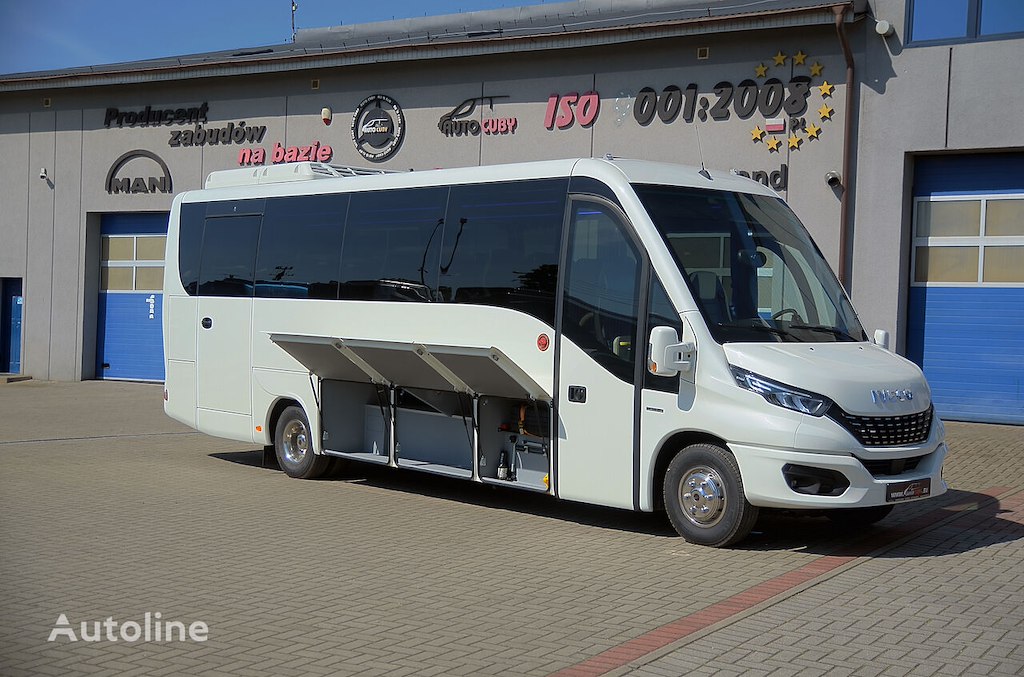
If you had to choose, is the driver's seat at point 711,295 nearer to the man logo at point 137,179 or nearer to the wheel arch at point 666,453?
the wheel arch at point 666,453

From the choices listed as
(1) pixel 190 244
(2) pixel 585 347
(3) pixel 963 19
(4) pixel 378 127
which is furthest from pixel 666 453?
(4) pixel 378 127

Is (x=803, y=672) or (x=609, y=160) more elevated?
(x=609, y=160)

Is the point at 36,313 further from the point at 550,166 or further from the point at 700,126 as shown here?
the point at 550,166

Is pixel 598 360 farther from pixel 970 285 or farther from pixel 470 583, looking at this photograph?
pixel 970 285

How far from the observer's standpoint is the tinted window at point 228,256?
1316 cm

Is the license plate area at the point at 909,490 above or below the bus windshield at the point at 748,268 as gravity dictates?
below

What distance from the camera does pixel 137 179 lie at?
26.4 metres

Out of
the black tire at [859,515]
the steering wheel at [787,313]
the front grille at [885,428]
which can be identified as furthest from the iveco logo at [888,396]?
the black tire at [859,515]

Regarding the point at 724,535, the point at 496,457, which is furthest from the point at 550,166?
the point at 724,535

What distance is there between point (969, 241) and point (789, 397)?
10593 mm

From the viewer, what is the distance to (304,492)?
11727 millimetres

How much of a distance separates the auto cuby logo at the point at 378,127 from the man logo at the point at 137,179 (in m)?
5.35

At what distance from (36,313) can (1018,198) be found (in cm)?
2138

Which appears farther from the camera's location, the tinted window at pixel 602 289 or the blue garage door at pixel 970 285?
the blue garage door at pixel 970 285
